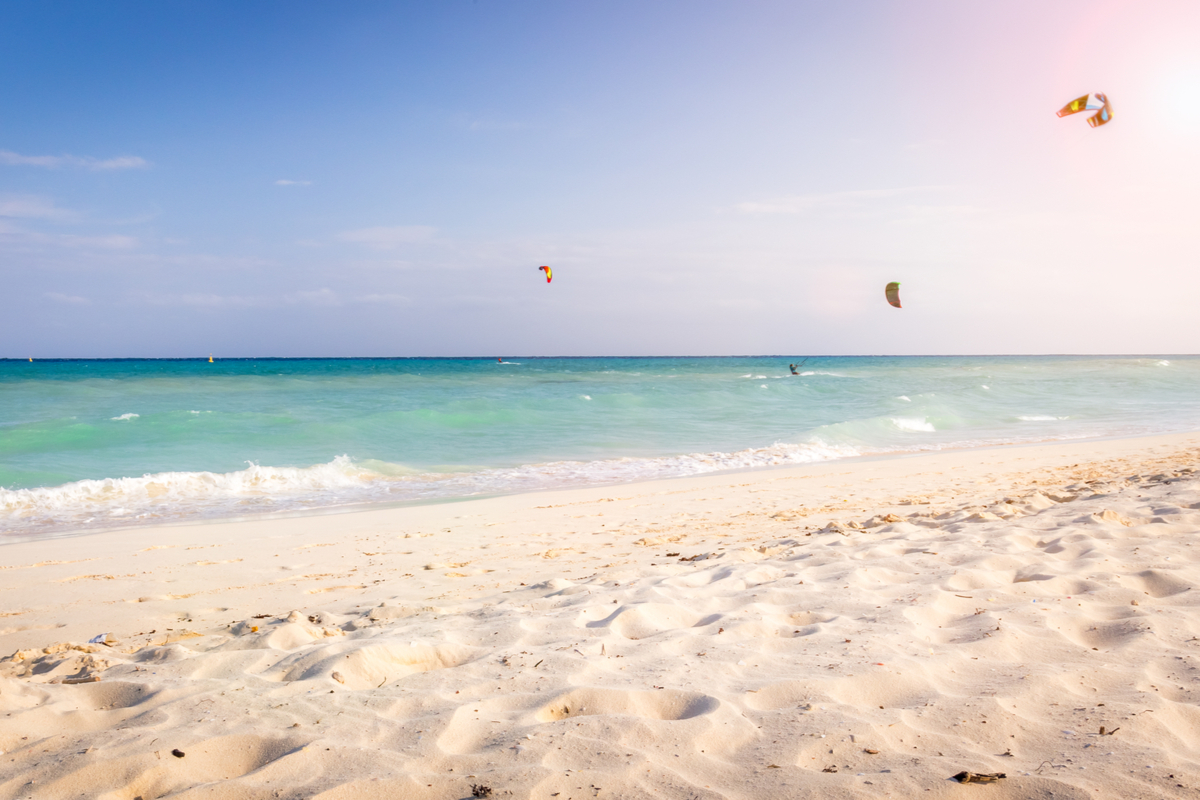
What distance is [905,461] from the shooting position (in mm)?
11438

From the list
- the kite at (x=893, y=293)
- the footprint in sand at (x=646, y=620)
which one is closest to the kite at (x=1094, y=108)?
the kite at (x=893, y=293)

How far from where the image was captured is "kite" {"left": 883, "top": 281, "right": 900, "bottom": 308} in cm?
1255

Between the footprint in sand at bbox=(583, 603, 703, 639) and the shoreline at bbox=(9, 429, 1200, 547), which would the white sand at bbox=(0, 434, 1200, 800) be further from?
the shoreline at bbox=(9, 429, 1200, 547)

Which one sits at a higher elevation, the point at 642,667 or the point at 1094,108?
the point at 1094,108

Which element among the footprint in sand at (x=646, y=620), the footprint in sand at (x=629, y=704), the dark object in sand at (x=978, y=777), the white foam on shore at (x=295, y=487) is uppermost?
the dark object in sand at (x=978, y=777)

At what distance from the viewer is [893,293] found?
12.9 m

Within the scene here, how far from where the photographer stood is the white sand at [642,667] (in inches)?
76.5

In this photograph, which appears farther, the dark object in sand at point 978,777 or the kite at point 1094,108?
the kite at point 1094,108

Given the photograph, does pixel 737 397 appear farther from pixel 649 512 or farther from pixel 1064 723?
pixel 1064 723

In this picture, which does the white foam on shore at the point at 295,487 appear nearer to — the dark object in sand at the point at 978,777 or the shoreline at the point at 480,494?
the shoreline at the point at 480,494

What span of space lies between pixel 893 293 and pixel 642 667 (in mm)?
12149

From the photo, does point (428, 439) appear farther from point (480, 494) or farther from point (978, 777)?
point (978, 777)

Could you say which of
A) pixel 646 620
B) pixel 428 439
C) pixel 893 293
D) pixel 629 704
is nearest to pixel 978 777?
pixel 629 704

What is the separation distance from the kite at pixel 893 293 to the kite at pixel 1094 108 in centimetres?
381
